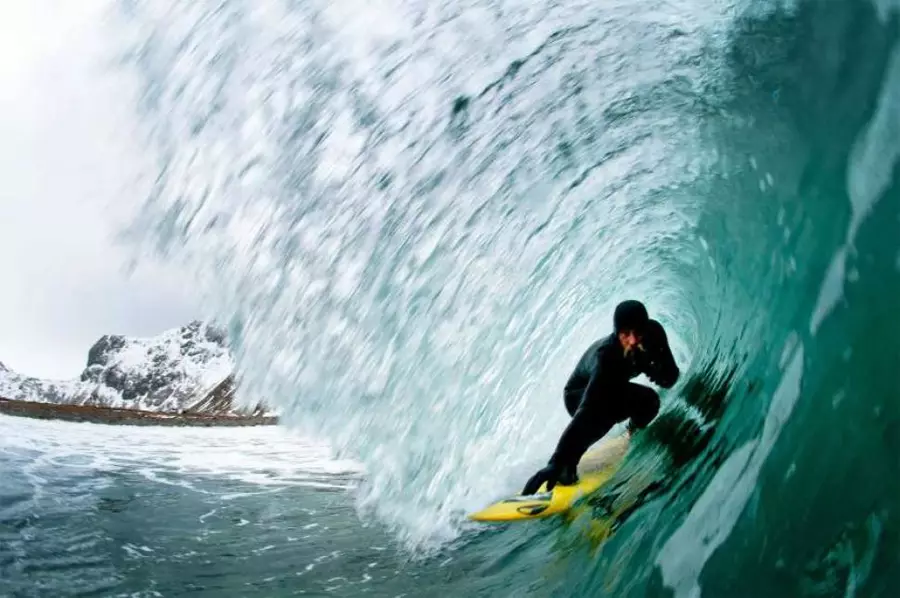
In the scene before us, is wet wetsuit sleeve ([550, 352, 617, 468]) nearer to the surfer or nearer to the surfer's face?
the surfer

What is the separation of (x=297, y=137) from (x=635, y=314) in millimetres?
4416

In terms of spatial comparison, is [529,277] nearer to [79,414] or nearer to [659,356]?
[659,356]

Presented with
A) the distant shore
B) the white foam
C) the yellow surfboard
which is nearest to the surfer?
the yellow surfboard

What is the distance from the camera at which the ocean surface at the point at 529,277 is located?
147 inches

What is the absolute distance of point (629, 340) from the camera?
6.27 metres

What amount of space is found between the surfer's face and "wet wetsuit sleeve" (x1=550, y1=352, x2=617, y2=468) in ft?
0.62

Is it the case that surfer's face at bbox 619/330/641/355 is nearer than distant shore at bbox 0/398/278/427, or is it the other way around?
surfer's face at bbox 619/330/641/355

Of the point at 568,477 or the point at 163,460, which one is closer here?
the point at 568,477

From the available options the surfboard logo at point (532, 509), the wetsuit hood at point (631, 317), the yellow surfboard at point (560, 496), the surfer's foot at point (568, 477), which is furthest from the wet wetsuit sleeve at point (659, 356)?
the surfboard logo at point (532, 509)

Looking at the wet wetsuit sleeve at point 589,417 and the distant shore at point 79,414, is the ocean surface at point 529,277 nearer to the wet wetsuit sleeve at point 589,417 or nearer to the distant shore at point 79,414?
the wet wetsuit sleeve at point 589,417

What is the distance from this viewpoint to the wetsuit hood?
6.07 metres

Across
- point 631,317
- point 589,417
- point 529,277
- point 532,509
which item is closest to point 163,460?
point 529,277

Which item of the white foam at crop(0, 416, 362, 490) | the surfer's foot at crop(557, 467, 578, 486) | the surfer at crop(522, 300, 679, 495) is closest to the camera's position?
the surfer at crop(522, 300, 679, 495)

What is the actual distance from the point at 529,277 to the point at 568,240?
76cm
